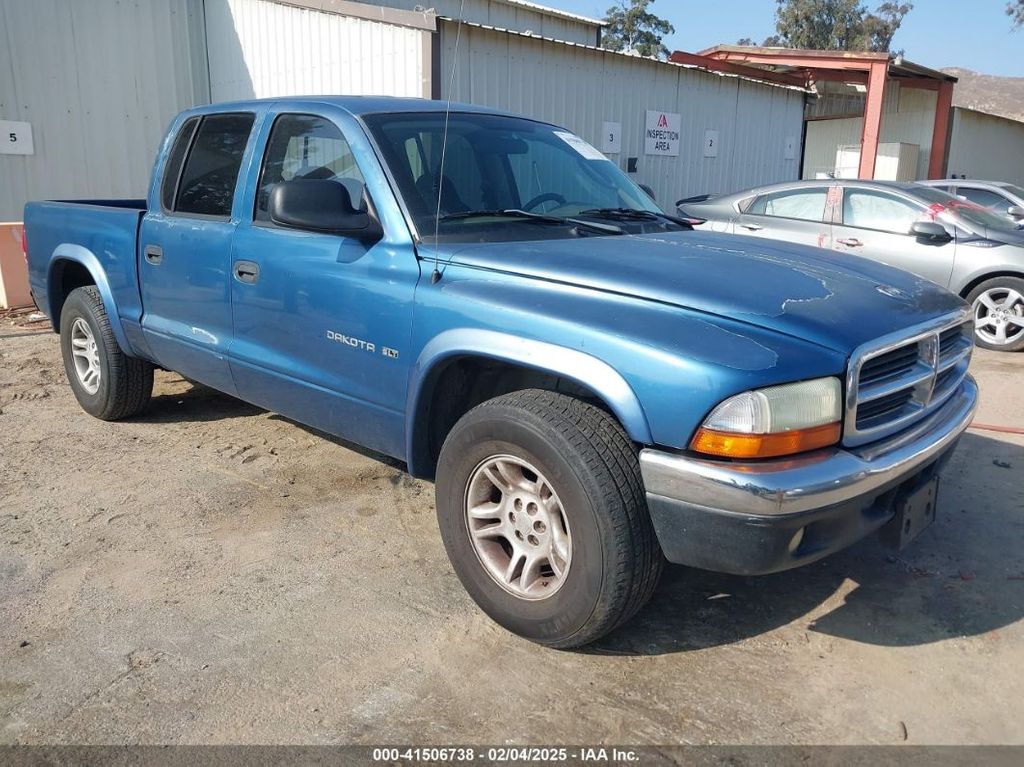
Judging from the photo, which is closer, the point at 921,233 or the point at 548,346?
the point at 548,346

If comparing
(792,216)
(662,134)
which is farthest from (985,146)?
(792,216)

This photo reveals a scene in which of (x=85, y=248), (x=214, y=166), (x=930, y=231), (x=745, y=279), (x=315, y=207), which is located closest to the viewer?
(x=745, y=279)

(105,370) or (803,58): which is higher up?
(803,58)

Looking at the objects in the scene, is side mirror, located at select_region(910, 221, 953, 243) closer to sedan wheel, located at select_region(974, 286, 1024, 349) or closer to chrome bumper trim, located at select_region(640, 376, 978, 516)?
sedan wheel, located at select_region(974, 286, 1024, 349)

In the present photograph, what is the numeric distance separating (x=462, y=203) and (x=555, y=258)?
626 mm

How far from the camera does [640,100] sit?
1212cm

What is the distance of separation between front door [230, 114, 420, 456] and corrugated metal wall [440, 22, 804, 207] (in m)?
5.47

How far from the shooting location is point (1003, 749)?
2.43 m

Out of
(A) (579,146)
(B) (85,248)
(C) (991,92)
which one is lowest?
(B) (85,248)

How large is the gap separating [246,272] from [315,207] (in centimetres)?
82

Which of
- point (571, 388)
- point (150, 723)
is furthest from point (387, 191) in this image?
point (150, 723)

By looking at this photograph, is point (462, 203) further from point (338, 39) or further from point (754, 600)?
point (338, 39)

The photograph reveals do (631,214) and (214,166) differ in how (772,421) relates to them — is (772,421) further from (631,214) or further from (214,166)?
(214,166)

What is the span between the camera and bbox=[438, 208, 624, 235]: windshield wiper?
3.43 metres
